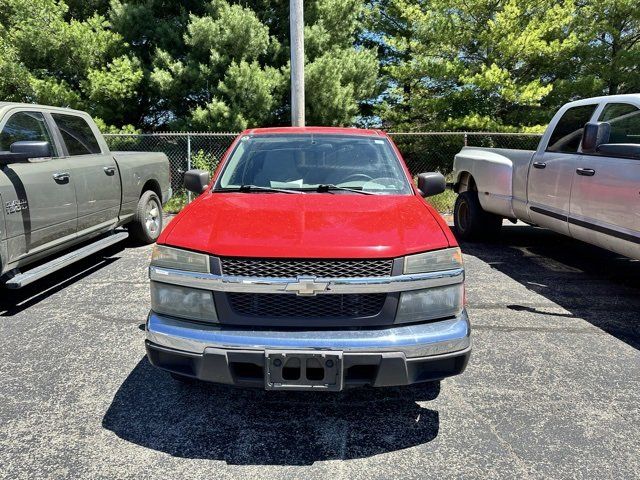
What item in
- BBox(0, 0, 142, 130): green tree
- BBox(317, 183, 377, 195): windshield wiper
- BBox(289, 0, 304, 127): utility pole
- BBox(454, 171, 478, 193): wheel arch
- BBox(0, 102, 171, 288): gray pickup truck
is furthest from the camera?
BBox(0, 0, 142, 130): green tree

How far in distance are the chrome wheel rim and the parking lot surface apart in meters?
2.68

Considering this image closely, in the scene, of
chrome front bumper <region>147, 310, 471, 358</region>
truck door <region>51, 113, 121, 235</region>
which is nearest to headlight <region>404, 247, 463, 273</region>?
chrome front bumper <region>147, 310, 471, 358</region>

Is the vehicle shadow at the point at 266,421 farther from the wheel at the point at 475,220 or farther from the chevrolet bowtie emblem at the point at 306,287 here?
the wheel at the point at 475,220

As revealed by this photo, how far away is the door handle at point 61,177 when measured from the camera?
4.98 metres

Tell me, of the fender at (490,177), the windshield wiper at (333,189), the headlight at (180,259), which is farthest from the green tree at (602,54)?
the headlight at (180,259)

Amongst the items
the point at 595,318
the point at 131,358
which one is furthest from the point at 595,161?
the point at 131,358

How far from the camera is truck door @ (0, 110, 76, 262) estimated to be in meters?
4.39

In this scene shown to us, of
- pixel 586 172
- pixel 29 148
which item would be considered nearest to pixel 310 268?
pixel 29 148

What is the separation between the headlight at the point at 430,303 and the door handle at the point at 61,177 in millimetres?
3937

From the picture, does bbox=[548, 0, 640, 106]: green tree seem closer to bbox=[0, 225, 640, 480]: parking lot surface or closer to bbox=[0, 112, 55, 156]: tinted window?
bbox=[0, 225, 640, 480]: parking lot surface

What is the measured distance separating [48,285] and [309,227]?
4.10 meters

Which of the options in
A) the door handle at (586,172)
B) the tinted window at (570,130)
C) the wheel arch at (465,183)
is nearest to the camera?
the door handle at (586,172)

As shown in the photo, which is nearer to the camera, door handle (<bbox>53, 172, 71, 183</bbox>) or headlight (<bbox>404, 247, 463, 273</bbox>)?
headlight (<bbox>404, 247, 463, 273</bbox>)

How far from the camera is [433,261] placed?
8.93 ft
